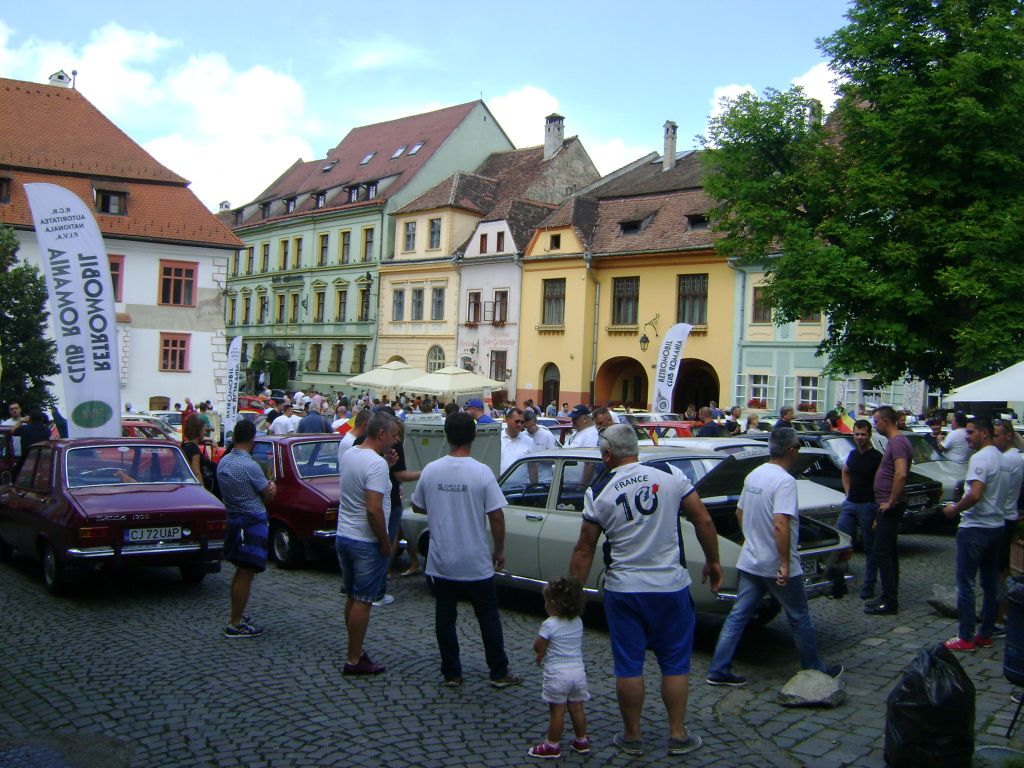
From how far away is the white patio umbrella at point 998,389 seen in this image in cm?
861

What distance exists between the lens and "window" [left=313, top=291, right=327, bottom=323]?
185 feet

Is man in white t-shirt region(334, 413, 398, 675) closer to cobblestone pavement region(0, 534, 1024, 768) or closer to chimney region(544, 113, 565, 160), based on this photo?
cobblestone pavement region(0, 534, 1024, 768)

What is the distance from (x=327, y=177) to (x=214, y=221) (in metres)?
18.6

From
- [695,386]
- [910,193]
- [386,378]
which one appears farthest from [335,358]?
[910,193]

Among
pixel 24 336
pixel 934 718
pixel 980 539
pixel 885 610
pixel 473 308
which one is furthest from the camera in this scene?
pixel 473 308

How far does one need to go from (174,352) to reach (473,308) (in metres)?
13.9

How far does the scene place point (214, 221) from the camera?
41.9m

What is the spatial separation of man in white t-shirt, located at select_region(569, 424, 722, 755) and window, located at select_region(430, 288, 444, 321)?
142 ft

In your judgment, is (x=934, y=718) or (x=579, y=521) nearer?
(x=934, y=718)

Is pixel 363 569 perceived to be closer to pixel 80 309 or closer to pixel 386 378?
pixel 80 309

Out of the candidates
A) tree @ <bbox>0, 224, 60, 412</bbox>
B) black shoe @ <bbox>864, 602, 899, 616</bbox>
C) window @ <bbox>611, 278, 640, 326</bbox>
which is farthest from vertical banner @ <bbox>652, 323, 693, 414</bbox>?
window @ <bbox>611, 278, 640, 326</bbox>

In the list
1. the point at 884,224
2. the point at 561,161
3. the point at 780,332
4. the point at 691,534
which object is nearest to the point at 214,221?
the point at 561,161

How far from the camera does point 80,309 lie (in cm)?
1372

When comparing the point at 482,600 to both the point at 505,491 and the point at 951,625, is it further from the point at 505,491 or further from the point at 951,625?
the point at 951,625
